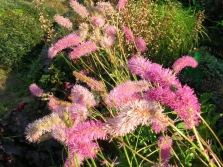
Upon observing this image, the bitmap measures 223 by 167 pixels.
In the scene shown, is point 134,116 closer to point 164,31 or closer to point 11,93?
point 164,31

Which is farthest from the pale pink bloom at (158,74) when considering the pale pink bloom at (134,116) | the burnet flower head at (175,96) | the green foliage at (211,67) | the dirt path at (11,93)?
the dirt path at (11,93)

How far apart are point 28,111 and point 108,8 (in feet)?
7.44

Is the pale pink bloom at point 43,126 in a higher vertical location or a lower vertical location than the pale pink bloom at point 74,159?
higher

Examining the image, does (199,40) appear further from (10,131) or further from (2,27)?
(2,27)

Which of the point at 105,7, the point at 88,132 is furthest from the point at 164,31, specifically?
the point at 88,132

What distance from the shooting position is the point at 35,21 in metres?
7.59

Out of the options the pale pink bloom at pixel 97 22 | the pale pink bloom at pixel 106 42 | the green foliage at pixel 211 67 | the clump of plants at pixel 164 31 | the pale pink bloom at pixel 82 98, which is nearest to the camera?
the pale pink bloom at pixel 82 98

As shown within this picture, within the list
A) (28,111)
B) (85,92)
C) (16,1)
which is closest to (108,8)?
(85,92)

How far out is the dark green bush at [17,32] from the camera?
6.46m

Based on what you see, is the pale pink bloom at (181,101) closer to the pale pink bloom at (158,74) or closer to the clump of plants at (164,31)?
the pale pink bloom at (158,74)

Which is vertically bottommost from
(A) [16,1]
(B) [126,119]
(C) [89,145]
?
(A) [16,1]

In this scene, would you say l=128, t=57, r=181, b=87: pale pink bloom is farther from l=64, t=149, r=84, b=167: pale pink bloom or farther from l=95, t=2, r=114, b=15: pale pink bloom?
l=95, t=2, r=114, b=15: pale pink bloom

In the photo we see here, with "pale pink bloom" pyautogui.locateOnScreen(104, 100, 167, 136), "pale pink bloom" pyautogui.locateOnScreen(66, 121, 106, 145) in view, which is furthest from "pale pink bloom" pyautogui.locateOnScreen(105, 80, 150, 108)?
"pale pink bloom" pyautogui.locateOnScreen(104, 100, 167, 136)

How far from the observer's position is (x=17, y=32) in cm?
697
